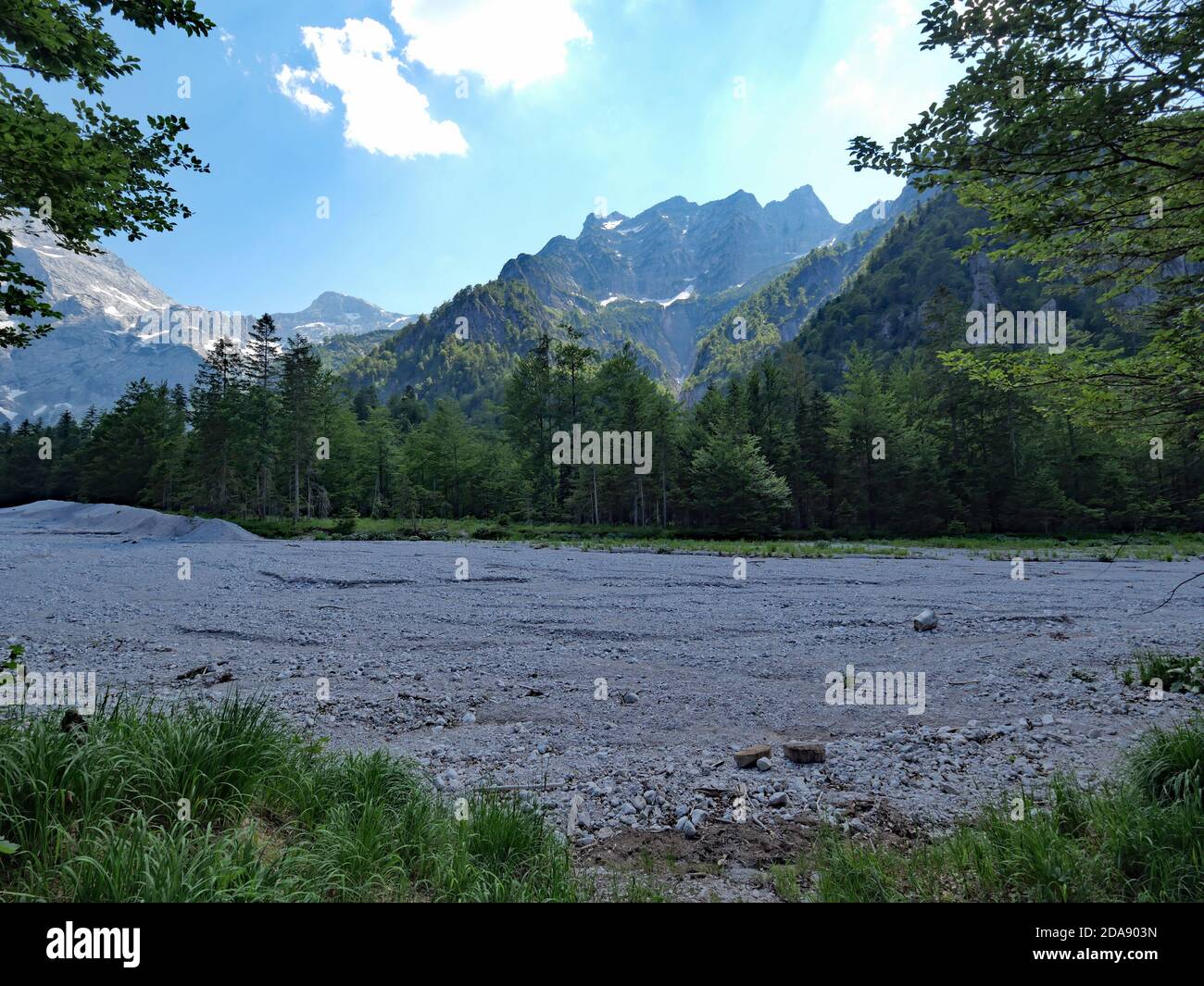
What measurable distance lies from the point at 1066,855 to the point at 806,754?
2775mm

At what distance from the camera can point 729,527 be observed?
1745 inches

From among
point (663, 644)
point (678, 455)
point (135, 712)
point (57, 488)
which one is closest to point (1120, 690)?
point (663, 644)

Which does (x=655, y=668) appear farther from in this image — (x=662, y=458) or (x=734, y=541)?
(x=662, y=458)

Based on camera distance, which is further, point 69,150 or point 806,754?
point 806,754

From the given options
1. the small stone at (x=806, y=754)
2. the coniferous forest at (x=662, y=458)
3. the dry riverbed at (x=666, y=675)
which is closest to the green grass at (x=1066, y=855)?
the dry riverbed at (x=666, y=675)

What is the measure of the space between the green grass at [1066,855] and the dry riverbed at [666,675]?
640mm

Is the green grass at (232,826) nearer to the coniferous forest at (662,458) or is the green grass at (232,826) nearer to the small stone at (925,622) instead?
the small stone at (925,622)

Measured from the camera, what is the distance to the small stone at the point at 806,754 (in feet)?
19.8

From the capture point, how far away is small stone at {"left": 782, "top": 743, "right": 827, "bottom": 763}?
6034 millimetres

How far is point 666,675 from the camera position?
30.8ft

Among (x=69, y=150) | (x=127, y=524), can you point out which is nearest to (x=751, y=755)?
(x=69, y=150)

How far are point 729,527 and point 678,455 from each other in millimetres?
11155

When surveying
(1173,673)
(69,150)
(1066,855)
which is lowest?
(1173,673)
